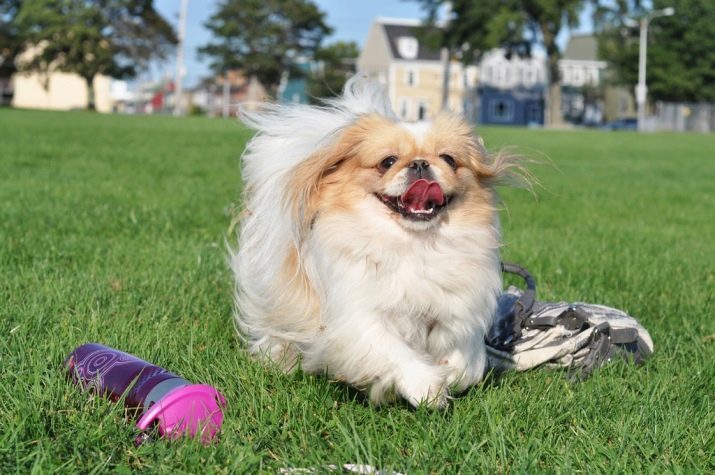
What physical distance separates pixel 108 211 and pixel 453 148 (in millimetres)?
4196

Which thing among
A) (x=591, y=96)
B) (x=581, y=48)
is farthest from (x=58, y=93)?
(x=581, y=48)

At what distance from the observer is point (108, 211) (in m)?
6.64

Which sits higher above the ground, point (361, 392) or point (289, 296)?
point (289, 296)

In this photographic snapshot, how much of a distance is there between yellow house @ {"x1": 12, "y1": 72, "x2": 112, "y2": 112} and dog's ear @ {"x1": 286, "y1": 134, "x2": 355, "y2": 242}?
70.7m

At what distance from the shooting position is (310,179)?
9.89 feet

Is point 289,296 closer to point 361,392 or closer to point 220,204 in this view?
point 361,392

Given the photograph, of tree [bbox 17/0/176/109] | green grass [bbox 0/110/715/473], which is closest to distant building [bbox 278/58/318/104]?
tree [bbox 17/0/176/109]

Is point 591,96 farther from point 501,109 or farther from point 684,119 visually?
point 684,119

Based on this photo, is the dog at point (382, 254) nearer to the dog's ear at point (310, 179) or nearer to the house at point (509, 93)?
the dog's ear at point (310, 179)

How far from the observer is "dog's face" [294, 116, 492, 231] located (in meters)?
2.87

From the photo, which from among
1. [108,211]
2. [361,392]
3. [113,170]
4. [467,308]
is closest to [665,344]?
[467,308]

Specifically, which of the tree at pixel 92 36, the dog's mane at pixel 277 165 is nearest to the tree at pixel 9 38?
the tree at pixel 92 36

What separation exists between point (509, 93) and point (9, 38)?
119 ft

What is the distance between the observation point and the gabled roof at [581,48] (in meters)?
75.8
